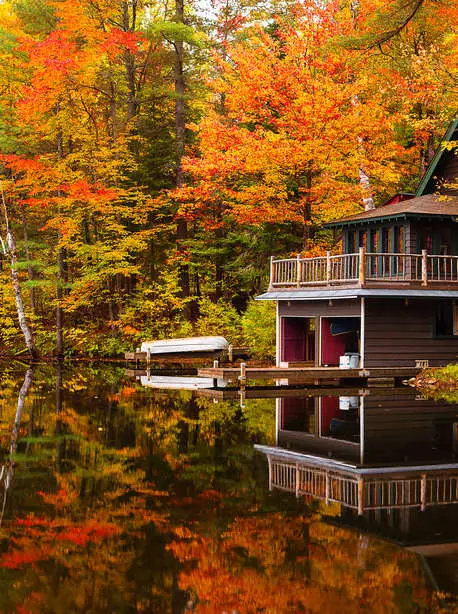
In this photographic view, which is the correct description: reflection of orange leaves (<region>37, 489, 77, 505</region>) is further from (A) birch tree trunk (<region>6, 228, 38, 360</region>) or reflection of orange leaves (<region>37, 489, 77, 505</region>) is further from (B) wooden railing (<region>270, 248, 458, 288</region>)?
(A) birch tree trunk (<region>6, 228, 38, 360</region>)

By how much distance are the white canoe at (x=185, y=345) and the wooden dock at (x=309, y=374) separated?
26.0 feet

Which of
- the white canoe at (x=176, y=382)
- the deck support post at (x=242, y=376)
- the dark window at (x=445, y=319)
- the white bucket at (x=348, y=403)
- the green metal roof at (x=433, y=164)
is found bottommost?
the white bucket at (x=348, y=403)

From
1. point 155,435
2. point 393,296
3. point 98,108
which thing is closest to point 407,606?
point 155,435

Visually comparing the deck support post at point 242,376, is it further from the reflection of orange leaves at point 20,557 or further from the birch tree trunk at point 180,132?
the reflection of orange leaves at point 20,557

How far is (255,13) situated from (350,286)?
25.6 metres

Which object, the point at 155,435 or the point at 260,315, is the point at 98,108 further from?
the point at 155,435

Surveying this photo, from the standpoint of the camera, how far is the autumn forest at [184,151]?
118 ft

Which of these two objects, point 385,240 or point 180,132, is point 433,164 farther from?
point 180,132

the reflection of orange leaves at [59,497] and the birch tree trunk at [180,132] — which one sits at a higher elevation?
the birch tree trunk at [180,132]

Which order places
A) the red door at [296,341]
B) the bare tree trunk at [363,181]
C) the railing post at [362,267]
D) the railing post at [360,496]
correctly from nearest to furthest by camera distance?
the railing post at [360,496]
the railing post at [362,267]
the red door at [296,341]
the bare tree trunk at [363,181]

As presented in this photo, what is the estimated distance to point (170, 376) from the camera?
111 feet

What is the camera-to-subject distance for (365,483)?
1270 centimetres

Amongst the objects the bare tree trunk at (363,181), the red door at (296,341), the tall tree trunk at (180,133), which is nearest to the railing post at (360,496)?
the red door at (296,341)

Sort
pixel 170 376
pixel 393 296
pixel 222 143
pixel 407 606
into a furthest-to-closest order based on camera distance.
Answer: pixel 222 143 < pixel 170 376 < pixel 393 296 < pixel 407 606
